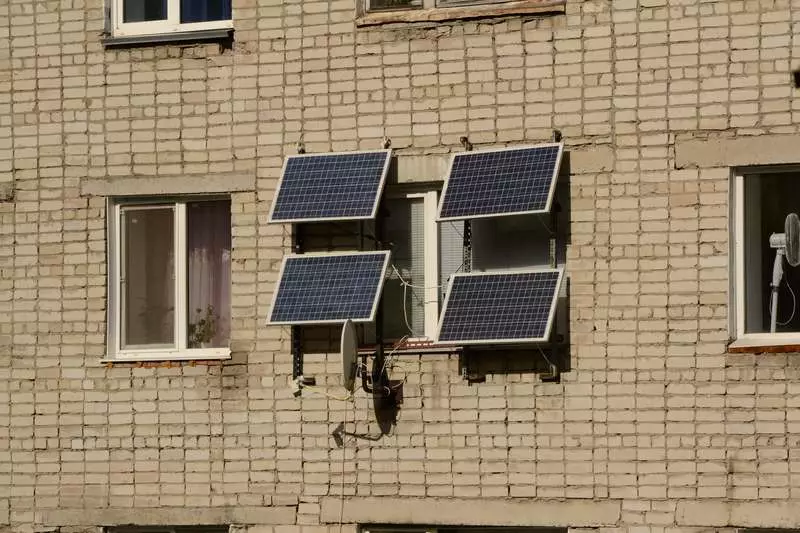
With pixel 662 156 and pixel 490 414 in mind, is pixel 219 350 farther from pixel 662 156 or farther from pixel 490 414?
pixel 662 156

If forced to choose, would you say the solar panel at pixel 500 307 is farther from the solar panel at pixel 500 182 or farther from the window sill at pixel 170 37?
the window sill at pixel 170 37

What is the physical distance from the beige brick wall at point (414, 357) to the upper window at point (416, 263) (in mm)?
385

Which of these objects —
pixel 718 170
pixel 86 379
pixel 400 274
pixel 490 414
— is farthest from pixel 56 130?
pixel 718 170

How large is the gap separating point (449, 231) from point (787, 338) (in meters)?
2.66

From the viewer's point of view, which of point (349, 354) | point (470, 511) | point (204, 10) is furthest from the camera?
point (204, 10)

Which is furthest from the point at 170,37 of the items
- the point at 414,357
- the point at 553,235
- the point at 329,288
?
the point at 553,235

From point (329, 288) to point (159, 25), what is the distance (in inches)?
107

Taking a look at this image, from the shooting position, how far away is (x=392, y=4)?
1377 centimetres

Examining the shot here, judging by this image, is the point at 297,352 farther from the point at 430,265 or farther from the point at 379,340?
the point at 430,265

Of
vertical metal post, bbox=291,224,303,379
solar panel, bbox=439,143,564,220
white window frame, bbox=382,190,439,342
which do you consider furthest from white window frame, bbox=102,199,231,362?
solar panel, bbox=439,143,564,220

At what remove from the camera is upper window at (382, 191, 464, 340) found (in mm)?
13508

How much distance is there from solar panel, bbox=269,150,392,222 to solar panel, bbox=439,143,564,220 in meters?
0.56

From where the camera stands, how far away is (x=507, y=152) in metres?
13.1

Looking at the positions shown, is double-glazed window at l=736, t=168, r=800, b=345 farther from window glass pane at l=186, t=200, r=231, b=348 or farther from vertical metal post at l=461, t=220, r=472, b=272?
window glass pane at l=186, t=200, r=231, b=348
